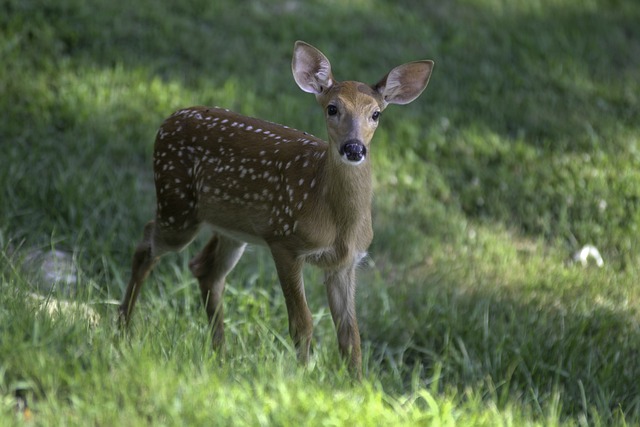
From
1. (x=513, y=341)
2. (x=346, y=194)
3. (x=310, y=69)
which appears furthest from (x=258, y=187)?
(x=513, y=341)

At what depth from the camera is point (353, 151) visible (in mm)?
4547

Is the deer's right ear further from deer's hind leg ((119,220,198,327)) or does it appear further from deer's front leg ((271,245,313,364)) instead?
deer's hind leg ((119,220,198,327))

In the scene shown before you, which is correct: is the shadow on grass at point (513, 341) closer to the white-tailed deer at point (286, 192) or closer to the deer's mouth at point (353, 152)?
the white-tailed deer at point (286, 192)

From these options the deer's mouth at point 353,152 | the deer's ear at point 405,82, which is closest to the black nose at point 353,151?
the deer's mouth at point 353,152

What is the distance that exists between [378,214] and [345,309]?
2.47 metres

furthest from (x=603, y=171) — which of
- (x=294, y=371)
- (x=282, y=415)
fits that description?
(x=282, y=415)

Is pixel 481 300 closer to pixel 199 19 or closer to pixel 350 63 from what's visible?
A: pixel 350 63

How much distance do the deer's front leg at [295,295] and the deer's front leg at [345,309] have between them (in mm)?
211

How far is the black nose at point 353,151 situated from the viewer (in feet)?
14.9

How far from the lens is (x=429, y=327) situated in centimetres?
597

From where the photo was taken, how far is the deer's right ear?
511 centimetres

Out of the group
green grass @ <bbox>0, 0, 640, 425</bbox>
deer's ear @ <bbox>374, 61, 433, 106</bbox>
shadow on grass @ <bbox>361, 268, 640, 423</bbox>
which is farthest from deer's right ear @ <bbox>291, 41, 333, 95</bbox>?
shadow on grass @ <bbox>361, 268, 640, 423</bbox>

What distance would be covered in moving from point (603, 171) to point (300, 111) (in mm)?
2419

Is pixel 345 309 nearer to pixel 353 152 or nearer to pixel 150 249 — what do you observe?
pixel 353 152
